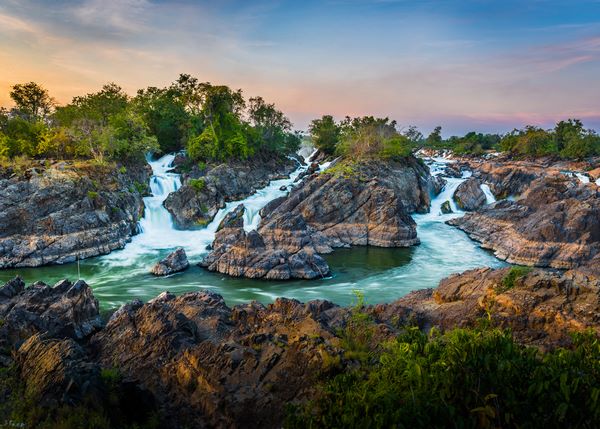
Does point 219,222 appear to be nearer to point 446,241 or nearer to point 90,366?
point 446,241

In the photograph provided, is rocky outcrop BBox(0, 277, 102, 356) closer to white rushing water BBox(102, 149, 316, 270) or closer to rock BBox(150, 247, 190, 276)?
rock BBox(150, 247, 190, 276)

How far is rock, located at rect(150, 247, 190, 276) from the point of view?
87.0 feet

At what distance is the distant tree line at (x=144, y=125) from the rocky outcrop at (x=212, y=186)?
119 inches

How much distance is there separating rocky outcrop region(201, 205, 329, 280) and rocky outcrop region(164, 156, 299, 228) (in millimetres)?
11410

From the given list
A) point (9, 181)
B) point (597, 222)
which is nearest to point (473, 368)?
point (597, 222)

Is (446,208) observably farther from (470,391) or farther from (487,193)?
(470,391)

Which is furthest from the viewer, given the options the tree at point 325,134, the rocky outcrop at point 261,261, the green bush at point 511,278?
the tree at point 325,134

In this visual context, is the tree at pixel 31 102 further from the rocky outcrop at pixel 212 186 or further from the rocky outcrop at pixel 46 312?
the rocky outcrop at pixel 46 312

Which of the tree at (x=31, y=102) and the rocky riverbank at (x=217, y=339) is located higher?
the tree at (x=31, y=102)

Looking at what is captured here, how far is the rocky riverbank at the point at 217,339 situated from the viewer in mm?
8227

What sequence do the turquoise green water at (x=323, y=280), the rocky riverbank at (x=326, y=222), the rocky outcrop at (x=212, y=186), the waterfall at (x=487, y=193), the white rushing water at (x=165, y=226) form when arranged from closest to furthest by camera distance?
the turquoise green water at (x=323, y=280) → the rocky riverbank at (x=326, y=222) → the white rushing water at (x=165, y=226) → the rocky outcrop at (x=212, y=186) → the waterfall at (x=487, y=193)

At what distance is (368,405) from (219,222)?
35.6 meters

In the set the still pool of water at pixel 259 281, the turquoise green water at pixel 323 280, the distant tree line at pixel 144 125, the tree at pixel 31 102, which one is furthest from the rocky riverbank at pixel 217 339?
the tree at pixel 31 102

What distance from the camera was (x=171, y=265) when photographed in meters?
26.9
